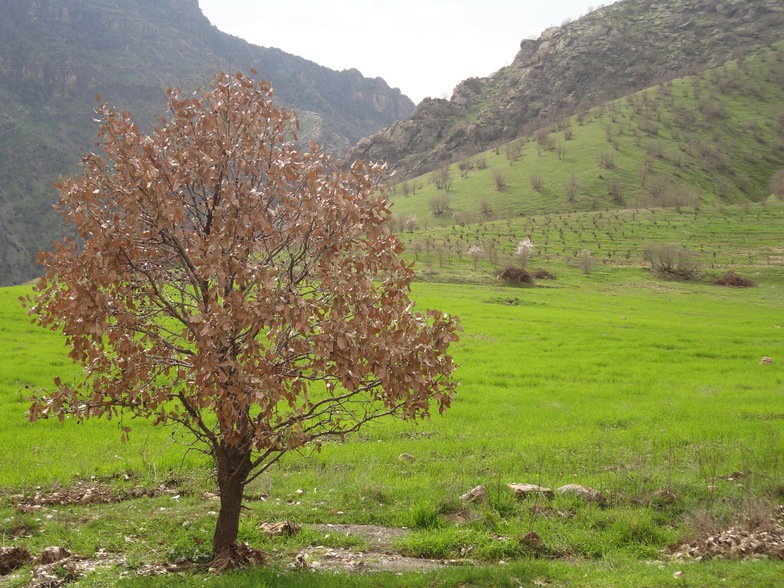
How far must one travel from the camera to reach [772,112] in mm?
158375

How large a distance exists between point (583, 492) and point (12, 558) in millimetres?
9660

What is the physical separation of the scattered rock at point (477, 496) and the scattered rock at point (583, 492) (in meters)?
1.63

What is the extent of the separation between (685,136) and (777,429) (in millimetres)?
152856

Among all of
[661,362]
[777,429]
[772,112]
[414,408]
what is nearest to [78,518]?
[414,408]

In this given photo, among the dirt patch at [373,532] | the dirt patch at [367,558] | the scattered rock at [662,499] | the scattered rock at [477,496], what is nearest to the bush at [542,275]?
the scattered rock at [662,499]

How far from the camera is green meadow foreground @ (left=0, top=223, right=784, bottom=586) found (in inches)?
322

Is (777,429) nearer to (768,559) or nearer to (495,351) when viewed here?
(768,559)

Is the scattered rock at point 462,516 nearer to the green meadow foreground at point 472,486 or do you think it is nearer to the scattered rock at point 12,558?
the green meadow foreground at point 472,486

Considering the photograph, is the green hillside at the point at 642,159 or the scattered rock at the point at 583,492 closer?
the scattered rock at the point at 583,492

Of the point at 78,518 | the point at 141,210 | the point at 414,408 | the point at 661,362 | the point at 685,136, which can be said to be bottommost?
the point at 661,362

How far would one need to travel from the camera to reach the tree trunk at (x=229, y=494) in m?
8.01

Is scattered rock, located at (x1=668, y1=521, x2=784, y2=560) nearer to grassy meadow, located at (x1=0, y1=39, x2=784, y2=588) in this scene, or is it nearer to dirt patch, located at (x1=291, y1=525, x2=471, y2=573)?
grassy meadow, located at (x1=0, y1=39, x2=784, y2=588)

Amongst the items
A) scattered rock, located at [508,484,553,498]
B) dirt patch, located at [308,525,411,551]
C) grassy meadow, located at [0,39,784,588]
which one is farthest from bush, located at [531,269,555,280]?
dirt patch, located at [308,525,411,551]

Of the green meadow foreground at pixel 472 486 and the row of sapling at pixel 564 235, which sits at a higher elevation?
the row of sapling at pixel 564 235
